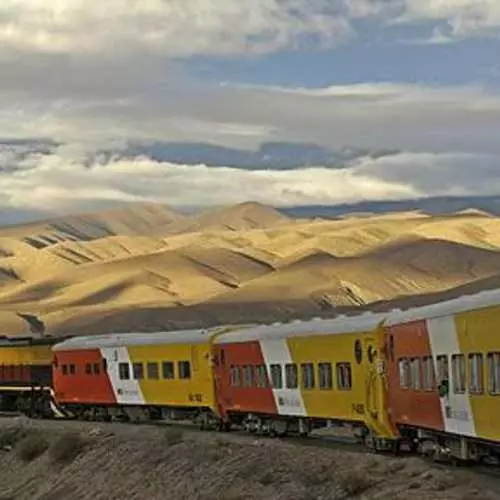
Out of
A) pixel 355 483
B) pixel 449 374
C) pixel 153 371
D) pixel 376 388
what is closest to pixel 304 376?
pixel 376 388

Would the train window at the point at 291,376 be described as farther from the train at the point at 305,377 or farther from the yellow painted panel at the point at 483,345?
the yellow painted panel at the point at 483,345

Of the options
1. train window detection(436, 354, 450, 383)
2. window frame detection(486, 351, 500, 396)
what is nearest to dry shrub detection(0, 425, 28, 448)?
train window detection(436, 354, 450, 383)

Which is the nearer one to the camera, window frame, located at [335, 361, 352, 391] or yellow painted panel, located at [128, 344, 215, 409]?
window frame, located at [335, 361, 352, 391]

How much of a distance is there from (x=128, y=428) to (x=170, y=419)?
3.78 meters

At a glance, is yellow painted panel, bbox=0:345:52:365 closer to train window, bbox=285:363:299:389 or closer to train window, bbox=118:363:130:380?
train window, bbox=118:363:130:380

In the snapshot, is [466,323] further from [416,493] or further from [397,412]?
[397,412]

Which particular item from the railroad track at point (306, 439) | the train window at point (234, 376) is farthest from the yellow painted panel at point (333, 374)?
the train window at point (234, 376)

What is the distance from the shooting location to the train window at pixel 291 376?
40781 millimetres

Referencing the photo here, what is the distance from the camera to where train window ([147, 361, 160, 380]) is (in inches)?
2074

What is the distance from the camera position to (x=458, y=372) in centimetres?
2664

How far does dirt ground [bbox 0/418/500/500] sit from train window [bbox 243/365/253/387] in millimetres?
1762

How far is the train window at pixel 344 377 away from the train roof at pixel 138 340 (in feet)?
39.2

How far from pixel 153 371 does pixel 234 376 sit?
Result: 24.2ft

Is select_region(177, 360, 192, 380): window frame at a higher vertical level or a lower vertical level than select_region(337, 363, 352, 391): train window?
lower
